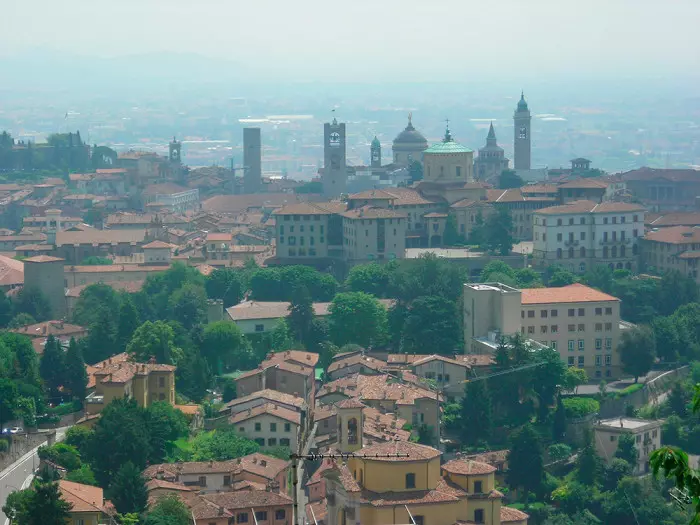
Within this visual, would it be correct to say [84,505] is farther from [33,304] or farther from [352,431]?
[33,304]

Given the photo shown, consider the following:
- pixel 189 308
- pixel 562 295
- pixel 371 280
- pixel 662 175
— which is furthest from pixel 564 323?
pixel 662 175

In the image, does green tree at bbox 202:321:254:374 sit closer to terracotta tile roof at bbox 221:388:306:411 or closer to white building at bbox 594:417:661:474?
terracotta tile roof at bbox 221:388:306:411

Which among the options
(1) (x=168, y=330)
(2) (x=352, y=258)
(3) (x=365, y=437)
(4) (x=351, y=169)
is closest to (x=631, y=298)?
(2) (x=352, y=258)

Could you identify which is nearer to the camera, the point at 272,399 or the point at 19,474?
the point at 19,474

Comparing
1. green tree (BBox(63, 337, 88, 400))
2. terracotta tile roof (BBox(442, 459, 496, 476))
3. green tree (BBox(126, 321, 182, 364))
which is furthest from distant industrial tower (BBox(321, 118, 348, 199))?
terracotta tile roof (BBox(442, 459, 496, 476))

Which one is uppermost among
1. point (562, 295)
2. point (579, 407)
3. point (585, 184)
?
point (585, 184)

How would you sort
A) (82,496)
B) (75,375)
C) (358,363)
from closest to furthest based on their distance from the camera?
1. (82,496)
2. (75,375)
3. (358,363)
